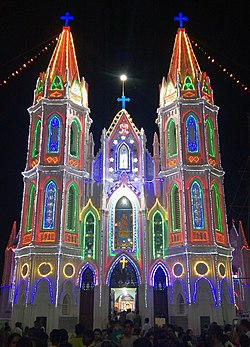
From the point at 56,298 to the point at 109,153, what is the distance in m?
12.7

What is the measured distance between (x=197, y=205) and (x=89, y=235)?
862cm

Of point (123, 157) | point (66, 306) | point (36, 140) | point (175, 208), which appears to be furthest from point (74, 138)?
Result: point (66, 306)

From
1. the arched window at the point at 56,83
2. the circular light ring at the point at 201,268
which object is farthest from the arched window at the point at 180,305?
the arched window at the point at 56,83

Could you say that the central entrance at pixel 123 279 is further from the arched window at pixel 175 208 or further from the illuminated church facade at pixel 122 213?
the arched window at pixel 175 208

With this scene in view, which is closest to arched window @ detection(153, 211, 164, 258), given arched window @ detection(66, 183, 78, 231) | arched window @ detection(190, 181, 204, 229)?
arched window @ detection(190, 181, 204, 229)

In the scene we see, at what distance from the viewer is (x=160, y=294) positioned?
3045cm

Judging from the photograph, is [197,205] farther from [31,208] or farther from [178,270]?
[31,208]

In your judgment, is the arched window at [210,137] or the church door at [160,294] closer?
the church door at [160,294]

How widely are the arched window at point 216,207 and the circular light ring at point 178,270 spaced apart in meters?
4.00

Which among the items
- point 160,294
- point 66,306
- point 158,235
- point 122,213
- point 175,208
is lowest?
point 66,306

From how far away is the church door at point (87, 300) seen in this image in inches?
1179

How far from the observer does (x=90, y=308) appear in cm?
3022

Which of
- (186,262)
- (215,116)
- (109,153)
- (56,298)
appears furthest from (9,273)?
(215,116)

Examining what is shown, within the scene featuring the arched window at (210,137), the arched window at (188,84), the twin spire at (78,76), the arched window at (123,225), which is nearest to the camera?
the arched window at (123,225)
